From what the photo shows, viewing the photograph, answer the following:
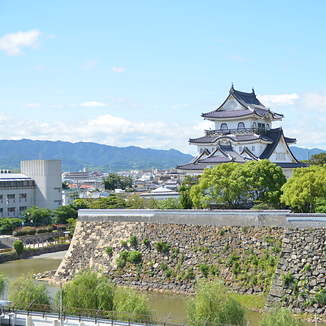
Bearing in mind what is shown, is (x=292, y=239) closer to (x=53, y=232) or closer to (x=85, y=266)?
(x=85, y=266)

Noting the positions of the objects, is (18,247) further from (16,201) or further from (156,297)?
(156,297)

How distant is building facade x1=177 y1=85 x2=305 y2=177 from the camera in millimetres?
51625

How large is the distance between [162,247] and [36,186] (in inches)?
1423

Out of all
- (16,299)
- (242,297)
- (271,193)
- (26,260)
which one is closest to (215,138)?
(271,193)

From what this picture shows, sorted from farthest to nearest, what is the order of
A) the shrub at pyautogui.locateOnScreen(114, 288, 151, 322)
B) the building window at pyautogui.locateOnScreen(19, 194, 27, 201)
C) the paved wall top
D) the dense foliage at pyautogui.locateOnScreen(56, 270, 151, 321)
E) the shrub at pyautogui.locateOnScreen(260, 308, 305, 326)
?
the building window at pyautogui.locateOnScreen(19, 194, 27, 201) < the paved wall top < the dense foliage at pyautogui.locateOnScreen(56, 270, 151, 321) < the shrub at pyautogui.locateOnScreen(114, 288, 151, 322) < the shrub at pyautogui.locateOnScreen(260, 308, 305, 326)

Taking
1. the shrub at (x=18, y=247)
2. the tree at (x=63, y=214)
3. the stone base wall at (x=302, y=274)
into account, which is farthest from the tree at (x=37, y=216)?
the stone base wall at (x=302, y=274)

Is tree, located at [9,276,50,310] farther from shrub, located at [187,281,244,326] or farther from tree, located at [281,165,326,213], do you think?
tree, located at [281,165,326,213]

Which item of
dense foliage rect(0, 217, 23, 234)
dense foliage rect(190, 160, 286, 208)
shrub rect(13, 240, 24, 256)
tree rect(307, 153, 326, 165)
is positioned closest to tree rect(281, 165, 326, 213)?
dense foliage rect(190, 160, 286, 208)

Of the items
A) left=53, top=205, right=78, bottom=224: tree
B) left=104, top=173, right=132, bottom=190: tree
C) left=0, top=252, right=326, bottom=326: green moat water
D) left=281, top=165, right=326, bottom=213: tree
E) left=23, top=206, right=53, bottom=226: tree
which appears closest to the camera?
left=0, top=252, right=326, bottom=326: green moat water

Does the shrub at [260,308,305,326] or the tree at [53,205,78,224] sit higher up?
the tree at [53,205,78,224]

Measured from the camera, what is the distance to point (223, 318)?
70.2 ft

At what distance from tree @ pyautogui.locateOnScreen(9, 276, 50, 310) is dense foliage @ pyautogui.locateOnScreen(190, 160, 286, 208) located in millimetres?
16896

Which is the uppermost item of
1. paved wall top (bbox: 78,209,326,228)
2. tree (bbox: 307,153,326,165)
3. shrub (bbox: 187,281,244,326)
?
tree (bbox: 307,153,326,165)

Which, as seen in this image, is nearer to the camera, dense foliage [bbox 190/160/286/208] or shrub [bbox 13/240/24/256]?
dense foliage [bbox 190/160/286/208]
